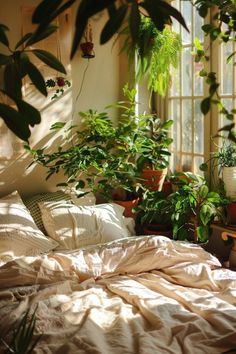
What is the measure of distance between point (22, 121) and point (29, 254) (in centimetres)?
216

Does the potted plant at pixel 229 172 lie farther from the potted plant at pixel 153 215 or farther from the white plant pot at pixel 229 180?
the potted plant at pixel 153 215

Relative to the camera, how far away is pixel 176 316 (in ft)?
6.45

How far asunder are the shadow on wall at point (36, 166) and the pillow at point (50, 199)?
13cm

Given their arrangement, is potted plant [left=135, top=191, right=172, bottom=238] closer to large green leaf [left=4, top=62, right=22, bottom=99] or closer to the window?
the window

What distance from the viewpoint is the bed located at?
1768 mm

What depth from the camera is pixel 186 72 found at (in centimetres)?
366

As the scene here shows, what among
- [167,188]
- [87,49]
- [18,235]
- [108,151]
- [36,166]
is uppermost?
[87,49]

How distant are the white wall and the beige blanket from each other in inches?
47.0

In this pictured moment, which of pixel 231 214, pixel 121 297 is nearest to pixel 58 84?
pixel 231 214

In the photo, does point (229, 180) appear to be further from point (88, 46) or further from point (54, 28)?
point (54, 28)

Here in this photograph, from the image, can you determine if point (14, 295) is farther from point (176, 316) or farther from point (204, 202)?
point (204, 202)

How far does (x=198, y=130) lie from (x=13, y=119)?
9.62 ft

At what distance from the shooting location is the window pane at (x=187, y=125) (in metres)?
3.66

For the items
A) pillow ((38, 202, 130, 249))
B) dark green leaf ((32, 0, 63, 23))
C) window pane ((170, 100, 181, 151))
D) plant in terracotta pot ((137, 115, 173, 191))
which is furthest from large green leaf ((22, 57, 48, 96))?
window pane ((170, 100, 181, 151))
